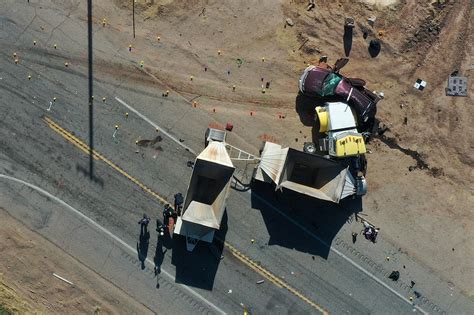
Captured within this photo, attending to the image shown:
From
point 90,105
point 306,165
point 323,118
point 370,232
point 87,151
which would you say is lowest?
point 370,232

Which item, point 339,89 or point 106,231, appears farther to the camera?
point 106,231

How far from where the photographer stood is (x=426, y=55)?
83.0 ft

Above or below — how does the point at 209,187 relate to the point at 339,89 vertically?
below

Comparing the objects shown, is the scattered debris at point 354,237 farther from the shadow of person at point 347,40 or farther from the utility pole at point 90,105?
the utility pole at point 90,105

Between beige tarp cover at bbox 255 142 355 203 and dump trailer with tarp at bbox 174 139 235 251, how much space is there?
2.03 metres

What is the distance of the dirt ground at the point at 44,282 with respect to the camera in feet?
77.8

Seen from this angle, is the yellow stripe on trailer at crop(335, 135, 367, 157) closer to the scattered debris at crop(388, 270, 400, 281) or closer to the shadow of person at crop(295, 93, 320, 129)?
the shadow of person at crop(295, 93, 320, 129)

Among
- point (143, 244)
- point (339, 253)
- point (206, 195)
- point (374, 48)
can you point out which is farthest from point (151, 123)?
point (374, 48)

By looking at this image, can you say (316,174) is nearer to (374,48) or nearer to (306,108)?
(306,108)

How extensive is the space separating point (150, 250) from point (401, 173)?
14.5 m

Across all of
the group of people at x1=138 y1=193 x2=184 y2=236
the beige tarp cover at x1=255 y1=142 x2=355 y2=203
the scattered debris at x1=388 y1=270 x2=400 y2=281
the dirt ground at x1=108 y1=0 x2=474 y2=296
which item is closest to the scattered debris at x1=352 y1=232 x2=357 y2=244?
the dirt ground at x1=108 y1=0 x2=474 y2=296

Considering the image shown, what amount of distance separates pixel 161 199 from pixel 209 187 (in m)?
2.70

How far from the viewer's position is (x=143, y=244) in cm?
2433

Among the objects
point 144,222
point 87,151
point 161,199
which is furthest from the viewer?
point 161,199
